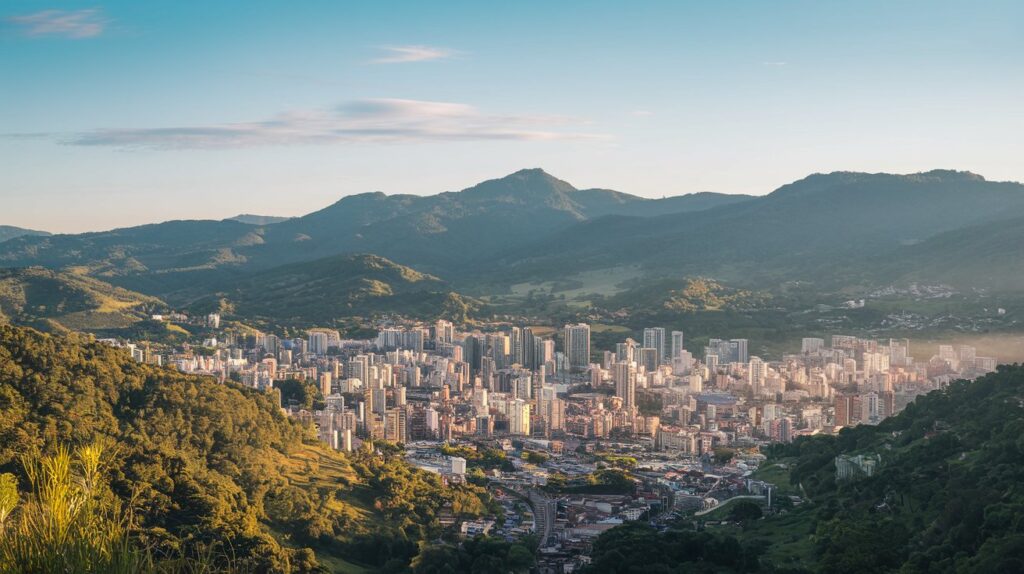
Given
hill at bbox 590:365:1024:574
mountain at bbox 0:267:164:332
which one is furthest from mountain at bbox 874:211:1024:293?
mountain at bbox 0:267:164:332

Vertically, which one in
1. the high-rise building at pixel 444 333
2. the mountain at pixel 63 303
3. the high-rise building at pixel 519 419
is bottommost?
the high-rise building at pixel 519 419

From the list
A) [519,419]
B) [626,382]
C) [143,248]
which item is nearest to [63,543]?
[519,419]

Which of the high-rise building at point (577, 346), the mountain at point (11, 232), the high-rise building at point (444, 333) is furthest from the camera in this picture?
the mountain at point (11, 232)

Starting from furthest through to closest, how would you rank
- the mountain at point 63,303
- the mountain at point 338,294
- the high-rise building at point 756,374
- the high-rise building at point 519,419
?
the mountain at point 338,294
the mountain at point 63,303
the high-rise building at point 756,374
the high-rise building at point 519,419

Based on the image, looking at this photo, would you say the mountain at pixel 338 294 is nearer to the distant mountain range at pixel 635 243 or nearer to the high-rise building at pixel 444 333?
the distant mountain range at pixel 635 243

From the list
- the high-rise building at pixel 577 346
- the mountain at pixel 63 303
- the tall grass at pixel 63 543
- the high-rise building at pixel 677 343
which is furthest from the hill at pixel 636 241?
the tall grass at pixel 63 543

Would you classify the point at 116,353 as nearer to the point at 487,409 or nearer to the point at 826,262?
the point at 487,409
